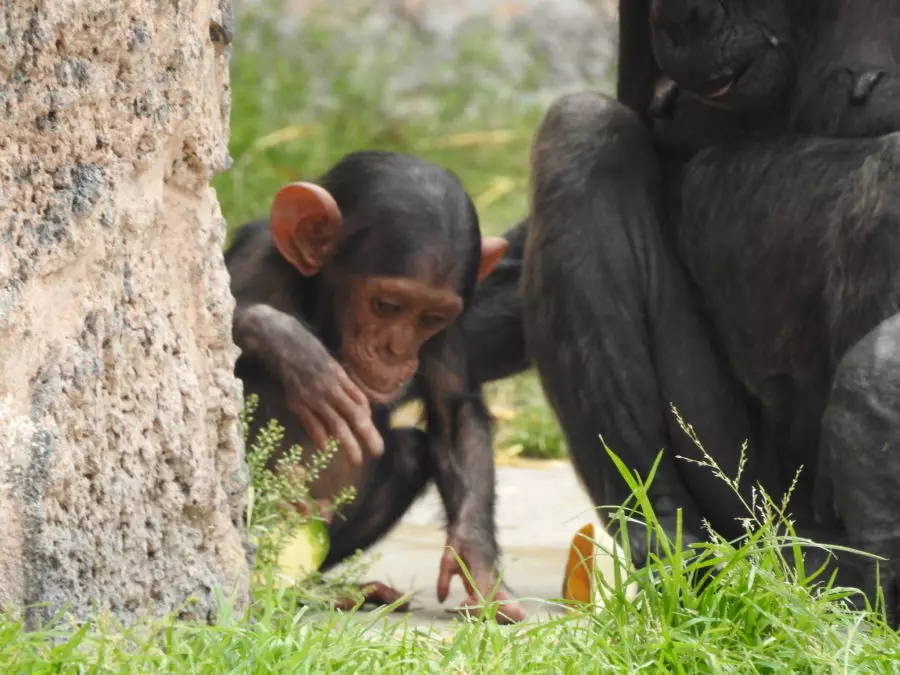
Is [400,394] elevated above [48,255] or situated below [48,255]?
below

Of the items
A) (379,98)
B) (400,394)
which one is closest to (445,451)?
(400,394)

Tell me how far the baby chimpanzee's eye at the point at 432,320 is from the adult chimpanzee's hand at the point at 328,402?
379 mm

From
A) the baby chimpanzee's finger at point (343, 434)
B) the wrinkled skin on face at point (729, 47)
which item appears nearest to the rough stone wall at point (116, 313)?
the baby chimpanzee's finger at point (343, 434)

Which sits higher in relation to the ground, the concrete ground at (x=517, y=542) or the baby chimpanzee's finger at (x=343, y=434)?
the baby chimpanzee's finger at (x=343, y=434)

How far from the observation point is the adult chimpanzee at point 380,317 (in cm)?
331

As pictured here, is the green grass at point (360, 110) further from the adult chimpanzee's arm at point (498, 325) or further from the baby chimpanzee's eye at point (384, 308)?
the baby chimpanzee's eye at point (384, 308)

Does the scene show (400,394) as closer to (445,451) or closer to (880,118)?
(445,451)

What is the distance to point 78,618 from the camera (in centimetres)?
211

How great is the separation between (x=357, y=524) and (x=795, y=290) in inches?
49.6

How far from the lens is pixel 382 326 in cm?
339

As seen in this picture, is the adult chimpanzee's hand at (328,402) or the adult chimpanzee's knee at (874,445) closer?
the adult chimpanzee's knee at (874,445)

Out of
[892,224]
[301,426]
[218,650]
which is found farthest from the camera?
[301,426]

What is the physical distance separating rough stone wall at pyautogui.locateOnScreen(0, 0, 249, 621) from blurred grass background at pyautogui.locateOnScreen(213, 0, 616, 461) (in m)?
4.89

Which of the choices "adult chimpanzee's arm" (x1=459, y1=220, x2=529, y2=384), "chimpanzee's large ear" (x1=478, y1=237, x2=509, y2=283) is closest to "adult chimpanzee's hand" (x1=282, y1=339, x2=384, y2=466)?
"chimpanzee's large ear" (x1=478, y1=237, x2=509, y2=283)
